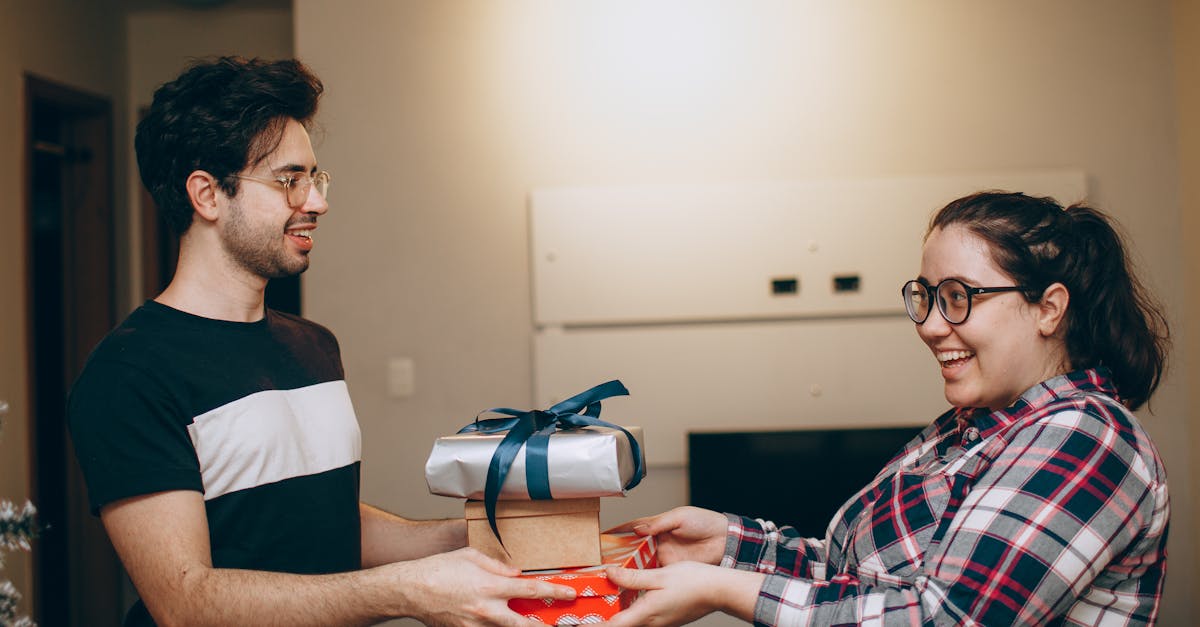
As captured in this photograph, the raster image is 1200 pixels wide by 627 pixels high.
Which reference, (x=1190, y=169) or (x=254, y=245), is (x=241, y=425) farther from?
(x=1190, y=169)

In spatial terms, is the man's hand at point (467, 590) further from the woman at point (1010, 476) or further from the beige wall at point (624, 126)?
the beige wall at point (624, 126)

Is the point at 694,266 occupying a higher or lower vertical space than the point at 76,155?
lower

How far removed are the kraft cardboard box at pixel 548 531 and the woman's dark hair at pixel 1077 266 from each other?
61 centimetres

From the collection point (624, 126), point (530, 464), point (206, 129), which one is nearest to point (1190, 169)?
point (624, 126)

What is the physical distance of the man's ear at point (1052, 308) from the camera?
1.22 metres

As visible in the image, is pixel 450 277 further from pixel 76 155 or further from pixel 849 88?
pixel 76 155

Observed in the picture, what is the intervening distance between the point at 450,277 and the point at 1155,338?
225 cm

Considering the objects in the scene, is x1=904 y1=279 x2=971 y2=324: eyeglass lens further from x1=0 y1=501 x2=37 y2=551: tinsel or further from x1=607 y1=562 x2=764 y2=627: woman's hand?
x1=0 y1=501 x2=37 y2=551: tinsel

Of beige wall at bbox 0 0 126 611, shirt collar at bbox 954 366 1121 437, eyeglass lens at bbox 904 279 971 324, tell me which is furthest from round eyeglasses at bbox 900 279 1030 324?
beige wall at bbox 0 0 126 611

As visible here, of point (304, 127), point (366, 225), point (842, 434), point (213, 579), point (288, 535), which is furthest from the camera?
point (366, 225)

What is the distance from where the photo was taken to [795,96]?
312 cm

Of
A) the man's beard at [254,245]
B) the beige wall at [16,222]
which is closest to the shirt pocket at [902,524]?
the man's beard at [254,245]

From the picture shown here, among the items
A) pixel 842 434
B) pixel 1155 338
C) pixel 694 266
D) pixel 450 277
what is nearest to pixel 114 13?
pixel 450 277

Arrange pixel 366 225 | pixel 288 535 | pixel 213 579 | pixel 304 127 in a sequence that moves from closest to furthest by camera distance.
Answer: pixel 213 579 → pixel 288 535 → pixel 304 127 → pixel 366 225
